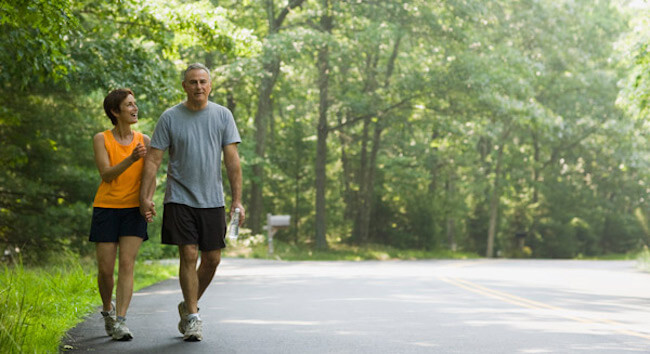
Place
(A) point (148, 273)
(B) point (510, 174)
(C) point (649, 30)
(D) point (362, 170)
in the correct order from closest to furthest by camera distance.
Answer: (A) point (148, 273) < (C) point (649, 30) < (D) point (362, 170) < (B) point (510, 174)

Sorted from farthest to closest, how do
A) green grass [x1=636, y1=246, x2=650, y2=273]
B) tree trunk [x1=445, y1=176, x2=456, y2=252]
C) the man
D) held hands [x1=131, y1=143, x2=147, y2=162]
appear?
tree trunk [x1=445, y1=176, x2=456, y2=252] < green grass [x1=636, y1=246, x2=650, y2=273] < the man < held hands [x1=131, y1=143, x2=147, y2=162]

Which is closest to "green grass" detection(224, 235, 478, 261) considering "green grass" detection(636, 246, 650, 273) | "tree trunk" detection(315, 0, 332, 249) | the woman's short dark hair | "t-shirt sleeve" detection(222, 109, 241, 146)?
"tree trunk" detection(315, 0, 332, 249)

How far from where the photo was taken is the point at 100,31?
51.3 feet

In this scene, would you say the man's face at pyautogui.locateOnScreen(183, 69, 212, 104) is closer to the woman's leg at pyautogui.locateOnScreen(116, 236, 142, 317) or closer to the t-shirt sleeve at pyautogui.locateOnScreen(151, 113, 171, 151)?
the t-shirt sleeve at pyautogui.locateOnScreen(151, 113, 171, 151)

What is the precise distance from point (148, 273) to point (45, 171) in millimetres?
3050

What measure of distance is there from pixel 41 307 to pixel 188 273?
1.94 metres

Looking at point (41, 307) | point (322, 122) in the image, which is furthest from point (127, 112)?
point (322, 122)

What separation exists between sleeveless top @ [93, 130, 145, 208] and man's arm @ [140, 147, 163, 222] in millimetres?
108

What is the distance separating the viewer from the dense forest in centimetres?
1508

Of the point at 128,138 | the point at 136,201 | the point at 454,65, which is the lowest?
the point at 136,201

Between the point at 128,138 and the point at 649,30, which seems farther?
the point at 649,30

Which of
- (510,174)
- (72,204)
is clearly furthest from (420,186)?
(72,204)

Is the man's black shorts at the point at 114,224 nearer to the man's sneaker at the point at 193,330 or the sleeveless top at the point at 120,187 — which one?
the sleeveless top at the point at 120,187

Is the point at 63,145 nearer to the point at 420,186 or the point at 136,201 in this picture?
the point at 136,201
